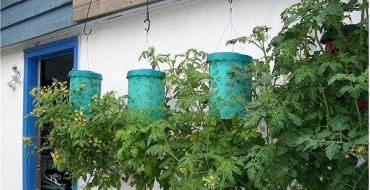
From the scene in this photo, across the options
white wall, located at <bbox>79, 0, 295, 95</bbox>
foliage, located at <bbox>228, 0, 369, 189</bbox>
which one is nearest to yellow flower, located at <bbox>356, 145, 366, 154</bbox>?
foliage, located at <bbox>228, 0, 369, 189</bbox>

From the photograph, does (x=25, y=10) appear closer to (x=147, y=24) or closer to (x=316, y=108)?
(x=147, y=24)

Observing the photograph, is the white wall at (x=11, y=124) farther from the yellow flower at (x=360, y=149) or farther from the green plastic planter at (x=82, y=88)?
the yellow flower at (x=360, y=149)

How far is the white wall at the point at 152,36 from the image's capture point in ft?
9.73

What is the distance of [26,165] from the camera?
470 centimetres

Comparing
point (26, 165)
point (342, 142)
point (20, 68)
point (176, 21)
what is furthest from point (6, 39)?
point (342, 142)

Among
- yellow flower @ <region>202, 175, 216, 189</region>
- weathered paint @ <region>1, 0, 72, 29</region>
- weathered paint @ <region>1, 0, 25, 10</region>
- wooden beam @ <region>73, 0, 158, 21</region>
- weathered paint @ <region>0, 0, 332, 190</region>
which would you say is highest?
weathered paint @ <region>1, 0, 25, 10</region>

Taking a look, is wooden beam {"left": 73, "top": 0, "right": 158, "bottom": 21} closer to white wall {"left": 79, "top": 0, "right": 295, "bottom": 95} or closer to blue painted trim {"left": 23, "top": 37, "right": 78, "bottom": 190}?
white wall {"left": 79, "top": 0, "right": 295, "bottom": 95}

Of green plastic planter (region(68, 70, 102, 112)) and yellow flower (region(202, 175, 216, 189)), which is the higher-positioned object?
green plastic planter (region(68, 70, 102, 112))

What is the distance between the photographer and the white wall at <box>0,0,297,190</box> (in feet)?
9.73

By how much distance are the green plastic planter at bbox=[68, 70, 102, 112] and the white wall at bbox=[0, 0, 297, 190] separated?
46 cm

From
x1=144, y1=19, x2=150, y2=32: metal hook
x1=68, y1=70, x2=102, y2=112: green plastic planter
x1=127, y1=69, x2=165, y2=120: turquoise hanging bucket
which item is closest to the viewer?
x1=127, y1=69, x2=165, y2=120: turquoise hanging bucket

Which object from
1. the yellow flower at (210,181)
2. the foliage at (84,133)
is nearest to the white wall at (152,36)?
the foliage at (84,133)

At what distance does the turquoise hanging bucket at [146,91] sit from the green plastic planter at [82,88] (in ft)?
1.53

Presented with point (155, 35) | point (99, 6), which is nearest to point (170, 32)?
point (155, 35)
